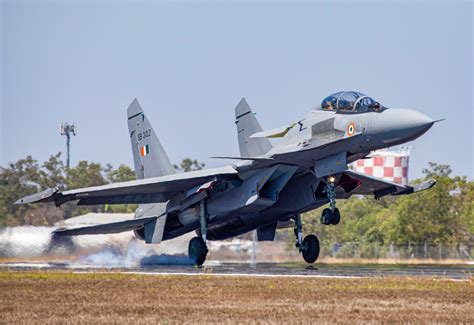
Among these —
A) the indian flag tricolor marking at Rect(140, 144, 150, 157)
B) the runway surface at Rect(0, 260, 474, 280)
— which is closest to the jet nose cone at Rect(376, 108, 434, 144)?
the runway surface at Rect(0, 260, 474, 280)

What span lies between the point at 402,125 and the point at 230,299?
754cm

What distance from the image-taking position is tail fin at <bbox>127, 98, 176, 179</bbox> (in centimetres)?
2477

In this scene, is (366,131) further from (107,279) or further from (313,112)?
(107,279)

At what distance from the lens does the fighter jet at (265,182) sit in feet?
63.1

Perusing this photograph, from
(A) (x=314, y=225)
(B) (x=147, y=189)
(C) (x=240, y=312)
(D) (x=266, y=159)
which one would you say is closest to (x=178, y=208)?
(B) (x=147, y=189)

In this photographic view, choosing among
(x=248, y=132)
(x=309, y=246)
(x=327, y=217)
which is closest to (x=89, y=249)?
(x=248, y=132)

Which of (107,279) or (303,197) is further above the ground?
(303,197)

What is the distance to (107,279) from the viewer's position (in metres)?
15.9

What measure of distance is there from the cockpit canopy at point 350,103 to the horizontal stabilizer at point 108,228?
614 cm

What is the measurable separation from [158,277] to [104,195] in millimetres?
5739

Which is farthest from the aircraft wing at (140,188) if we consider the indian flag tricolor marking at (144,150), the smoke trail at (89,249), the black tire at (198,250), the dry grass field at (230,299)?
the dry grass field at (230,299)

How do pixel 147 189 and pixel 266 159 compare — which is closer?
pixel 266 159

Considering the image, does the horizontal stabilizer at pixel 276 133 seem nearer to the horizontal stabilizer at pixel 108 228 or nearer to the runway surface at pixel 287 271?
the runway surface at pixel 287 271

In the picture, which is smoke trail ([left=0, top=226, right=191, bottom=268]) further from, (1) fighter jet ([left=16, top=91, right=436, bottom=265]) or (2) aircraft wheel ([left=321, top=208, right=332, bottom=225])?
(2) aircraft wheel ([left=321, top=208, right=332, bottom=225])
